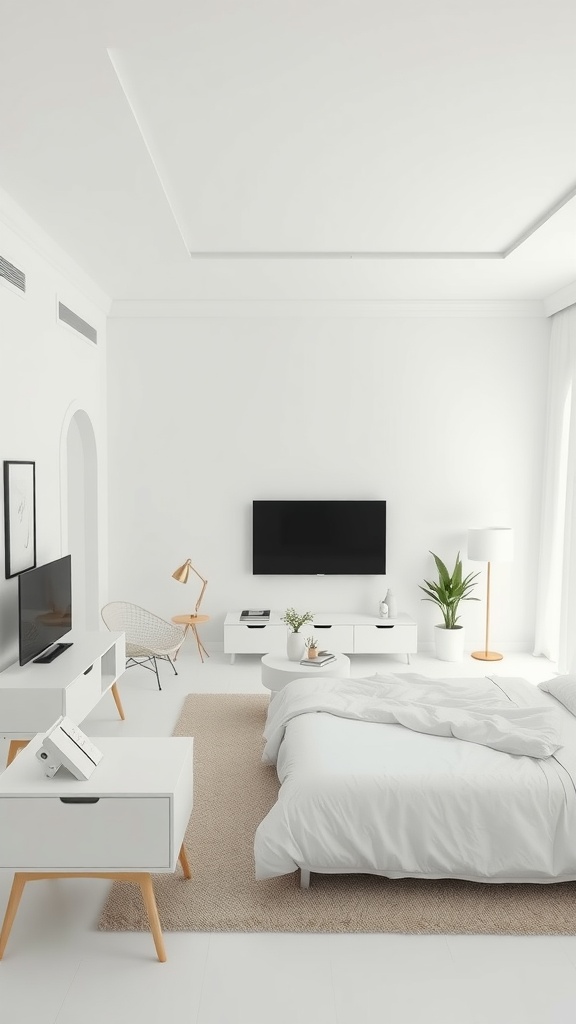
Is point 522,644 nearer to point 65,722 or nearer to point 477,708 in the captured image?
point 477,708

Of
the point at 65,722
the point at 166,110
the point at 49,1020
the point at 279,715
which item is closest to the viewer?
the point at 49,1020

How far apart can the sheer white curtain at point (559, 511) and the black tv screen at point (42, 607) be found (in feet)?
12.2

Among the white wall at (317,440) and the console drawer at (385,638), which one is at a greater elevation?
the white wall at (317,440)

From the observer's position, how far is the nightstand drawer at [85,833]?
243 cm

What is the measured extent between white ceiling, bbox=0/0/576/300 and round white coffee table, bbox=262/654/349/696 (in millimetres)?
2710

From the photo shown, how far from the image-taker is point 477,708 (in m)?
3.60

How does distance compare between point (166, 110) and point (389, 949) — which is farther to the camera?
point (166, 110)

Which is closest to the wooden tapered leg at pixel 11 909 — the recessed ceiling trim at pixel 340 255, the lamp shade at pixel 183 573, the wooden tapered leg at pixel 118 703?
the wooden tapered leg at pixel 118 703

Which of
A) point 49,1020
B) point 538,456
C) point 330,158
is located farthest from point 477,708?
point 538,456

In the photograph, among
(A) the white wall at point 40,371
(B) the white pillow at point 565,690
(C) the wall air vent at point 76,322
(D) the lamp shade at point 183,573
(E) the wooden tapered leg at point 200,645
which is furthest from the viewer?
(E) the wooden tapered leg at point 200,645

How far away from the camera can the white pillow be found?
3658mm

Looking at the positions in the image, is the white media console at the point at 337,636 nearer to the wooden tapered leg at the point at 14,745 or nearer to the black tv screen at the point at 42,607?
the black tv screen at the point at 42,607

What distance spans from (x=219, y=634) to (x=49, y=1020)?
4.42m

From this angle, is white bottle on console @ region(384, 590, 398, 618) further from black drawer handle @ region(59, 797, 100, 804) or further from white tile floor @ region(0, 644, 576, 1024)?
black drawer handle @ region(59, 797, 100, 804)
